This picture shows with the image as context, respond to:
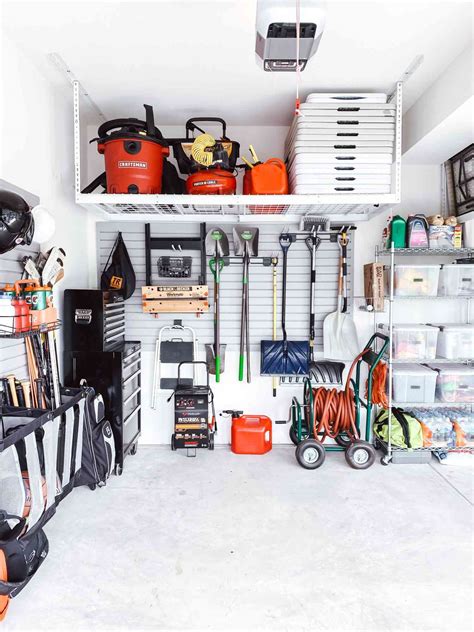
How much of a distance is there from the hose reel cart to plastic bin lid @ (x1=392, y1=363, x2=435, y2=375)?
0.13 meters

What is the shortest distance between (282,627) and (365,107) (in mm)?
3069

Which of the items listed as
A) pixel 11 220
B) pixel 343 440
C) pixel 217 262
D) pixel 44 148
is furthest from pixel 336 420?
pixel 44 148

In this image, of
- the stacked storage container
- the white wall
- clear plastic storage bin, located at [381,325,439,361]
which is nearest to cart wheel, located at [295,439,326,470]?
clear plastic storage bin, located at [381,325,439,361]

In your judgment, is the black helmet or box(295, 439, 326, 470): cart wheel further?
box(295, 439, 326, 470): cart wheel

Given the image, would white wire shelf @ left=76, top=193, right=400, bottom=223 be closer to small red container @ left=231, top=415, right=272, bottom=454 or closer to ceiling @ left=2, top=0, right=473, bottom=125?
ceiling @ left=2, top=0, right=473, bottom=125

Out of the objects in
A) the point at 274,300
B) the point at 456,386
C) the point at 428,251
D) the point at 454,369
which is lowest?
the point at 456,386

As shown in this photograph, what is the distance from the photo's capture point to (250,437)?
3.66 meters

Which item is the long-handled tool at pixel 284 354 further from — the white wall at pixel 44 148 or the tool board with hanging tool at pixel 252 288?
the white wall at pixel 44 148

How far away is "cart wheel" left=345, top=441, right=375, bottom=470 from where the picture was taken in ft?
11.0

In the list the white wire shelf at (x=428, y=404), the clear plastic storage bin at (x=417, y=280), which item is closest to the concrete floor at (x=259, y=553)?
the white wire shelf at (x=428, y=404)

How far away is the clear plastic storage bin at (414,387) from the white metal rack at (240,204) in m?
1.38

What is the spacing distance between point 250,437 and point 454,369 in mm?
1823

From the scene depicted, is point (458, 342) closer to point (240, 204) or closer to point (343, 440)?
point (343, 440)

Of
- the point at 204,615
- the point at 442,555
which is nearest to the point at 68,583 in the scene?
the point at 204,615
